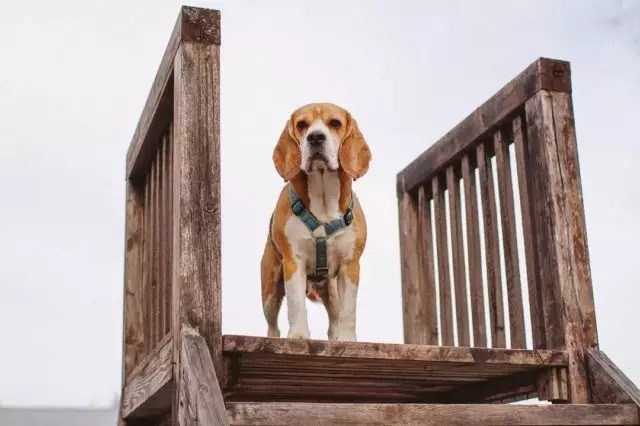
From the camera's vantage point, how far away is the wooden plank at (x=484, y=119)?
189 inches

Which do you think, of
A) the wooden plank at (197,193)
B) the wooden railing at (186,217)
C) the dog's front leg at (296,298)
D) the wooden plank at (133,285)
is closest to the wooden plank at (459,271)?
the dog's front leg at (296,298)

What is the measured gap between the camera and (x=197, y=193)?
12.7 ft

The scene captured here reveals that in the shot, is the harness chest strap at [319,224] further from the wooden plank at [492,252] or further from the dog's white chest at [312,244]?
the wooden plank at [492,252]

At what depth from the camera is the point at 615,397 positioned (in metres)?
4.23

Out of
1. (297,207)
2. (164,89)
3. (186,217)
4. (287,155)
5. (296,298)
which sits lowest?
(296,298)

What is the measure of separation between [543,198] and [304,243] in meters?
Answer: 1.10

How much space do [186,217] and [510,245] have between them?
71.1 inches

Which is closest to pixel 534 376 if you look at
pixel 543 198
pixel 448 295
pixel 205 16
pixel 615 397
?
pixel 615 397

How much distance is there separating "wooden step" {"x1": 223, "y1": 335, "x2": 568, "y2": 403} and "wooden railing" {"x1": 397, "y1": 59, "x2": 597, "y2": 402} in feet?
0.71

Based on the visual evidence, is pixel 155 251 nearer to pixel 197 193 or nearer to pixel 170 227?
pixel 170 227

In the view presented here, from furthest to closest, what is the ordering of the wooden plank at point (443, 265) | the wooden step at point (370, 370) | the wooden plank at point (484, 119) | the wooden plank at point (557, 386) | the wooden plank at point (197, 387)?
the wooden plank at point (443, 265)
the wooden plank at point (484, 119)
the wooden plank at point (557, 386)
the wooden step at point (370, 370)
the wooden plank at point (197, 387)

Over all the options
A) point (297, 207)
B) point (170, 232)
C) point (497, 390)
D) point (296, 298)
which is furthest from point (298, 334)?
point (497, 390)

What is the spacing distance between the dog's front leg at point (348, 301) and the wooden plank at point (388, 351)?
24.2 inches

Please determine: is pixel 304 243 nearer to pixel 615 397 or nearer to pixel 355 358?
pixel 355 358
